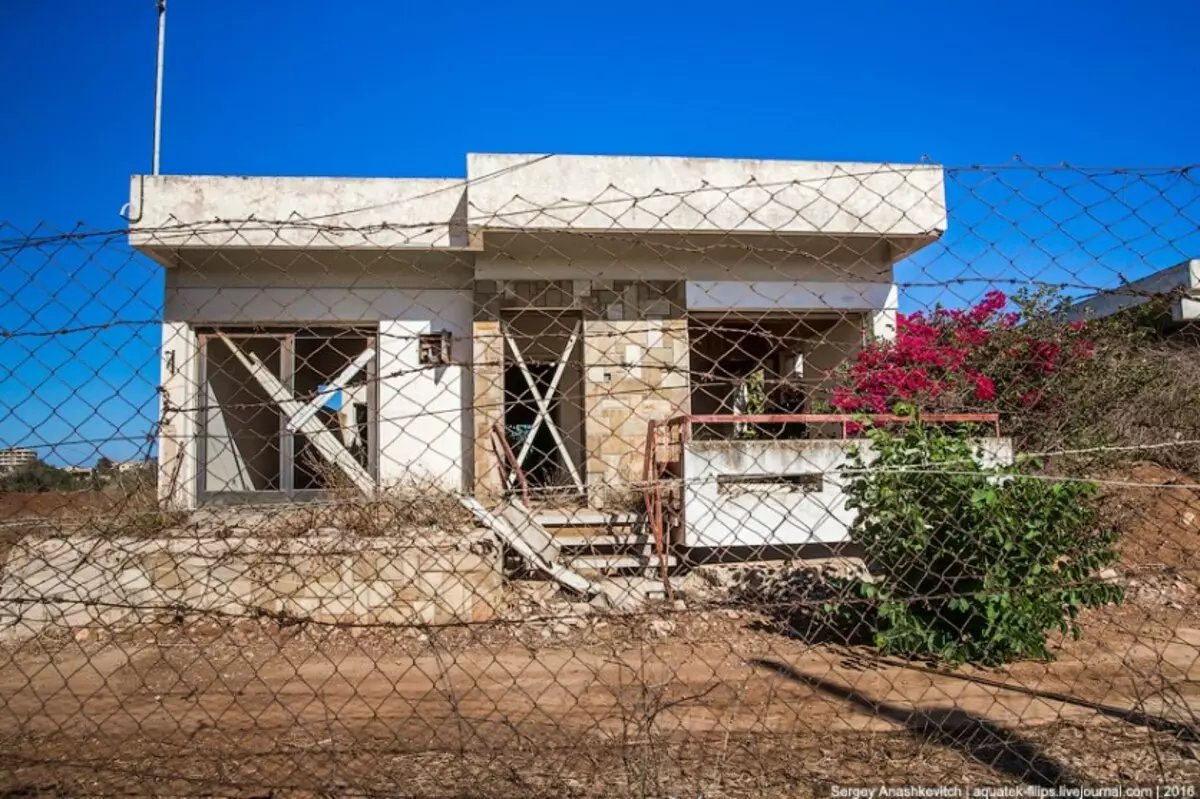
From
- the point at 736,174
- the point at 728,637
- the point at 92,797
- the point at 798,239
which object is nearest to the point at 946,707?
the point at 728,637

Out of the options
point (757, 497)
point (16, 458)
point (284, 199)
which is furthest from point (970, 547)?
point (284, 199)

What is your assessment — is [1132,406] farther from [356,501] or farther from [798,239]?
[356,501]

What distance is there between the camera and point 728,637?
214 inches

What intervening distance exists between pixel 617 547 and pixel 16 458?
4.05 metres

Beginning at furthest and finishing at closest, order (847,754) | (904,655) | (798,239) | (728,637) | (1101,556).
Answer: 1. (798,239)
2. (728,637)
3. (904,655)
4. (1101,556)
5. (847,754)

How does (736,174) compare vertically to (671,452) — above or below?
above

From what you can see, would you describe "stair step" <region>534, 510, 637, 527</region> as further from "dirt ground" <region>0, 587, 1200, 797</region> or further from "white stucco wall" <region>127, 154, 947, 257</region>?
"white stucco wall" <region>127, 154, 947, 257</region>

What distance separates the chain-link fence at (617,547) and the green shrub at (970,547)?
0.03 m

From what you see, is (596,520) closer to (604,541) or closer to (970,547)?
(604,541)

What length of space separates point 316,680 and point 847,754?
3143 millimetres

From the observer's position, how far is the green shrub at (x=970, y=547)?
3.81 meters

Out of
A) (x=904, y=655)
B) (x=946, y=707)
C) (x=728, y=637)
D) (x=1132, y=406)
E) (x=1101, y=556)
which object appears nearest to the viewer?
(x=946, y=707)

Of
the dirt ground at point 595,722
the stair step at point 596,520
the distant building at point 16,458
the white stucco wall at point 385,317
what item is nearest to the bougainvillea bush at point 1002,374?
the dirt ground at point 595,722

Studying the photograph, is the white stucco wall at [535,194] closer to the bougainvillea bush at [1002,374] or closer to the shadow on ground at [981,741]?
the bougainvillea bush at [1002,374]
